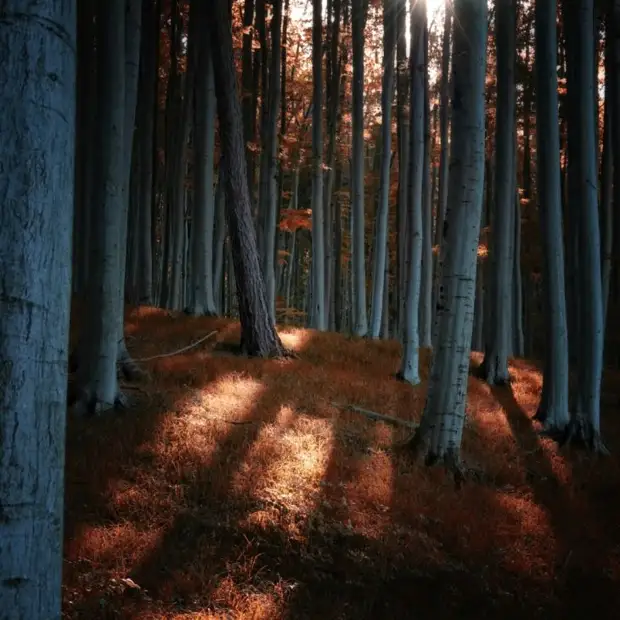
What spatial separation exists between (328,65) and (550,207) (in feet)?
35.5

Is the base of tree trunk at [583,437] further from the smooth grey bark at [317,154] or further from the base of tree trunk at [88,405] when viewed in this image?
the smooth grey bark at [317,154]

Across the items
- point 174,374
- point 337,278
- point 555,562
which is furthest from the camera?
point 337,278

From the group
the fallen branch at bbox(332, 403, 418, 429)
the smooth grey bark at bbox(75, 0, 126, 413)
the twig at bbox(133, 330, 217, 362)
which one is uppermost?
the smooth grey bark at bbox(75, 0, 126, 413)

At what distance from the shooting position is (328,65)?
57.4 feet

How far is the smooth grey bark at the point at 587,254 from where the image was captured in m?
8.58

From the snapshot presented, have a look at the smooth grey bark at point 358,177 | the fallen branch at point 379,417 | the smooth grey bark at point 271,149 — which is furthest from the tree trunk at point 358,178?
the fallen branch at point 379,417

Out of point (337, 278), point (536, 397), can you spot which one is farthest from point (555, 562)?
point (337, 278)

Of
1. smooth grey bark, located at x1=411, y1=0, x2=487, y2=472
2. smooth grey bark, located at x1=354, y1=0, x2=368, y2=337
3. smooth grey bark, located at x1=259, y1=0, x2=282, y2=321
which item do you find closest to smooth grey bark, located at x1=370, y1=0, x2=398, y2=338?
smooth grey bark, located at x1=354, y1=0, x2=368, y2=337

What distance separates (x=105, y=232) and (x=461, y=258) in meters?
4.22

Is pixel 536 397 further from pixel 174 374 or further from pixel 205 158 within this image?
pixel 205 158

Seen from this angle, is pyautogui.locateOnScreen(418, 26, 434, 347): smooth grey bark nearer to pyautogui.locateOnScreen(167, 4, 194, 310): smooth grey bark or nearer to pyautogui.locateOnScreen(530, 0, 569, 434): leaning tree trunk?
pyautogui.locateOnScreen(530, 0, 569, 434): leaning tree trunk

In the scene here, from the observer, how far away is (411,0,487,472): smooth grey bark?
255 inches

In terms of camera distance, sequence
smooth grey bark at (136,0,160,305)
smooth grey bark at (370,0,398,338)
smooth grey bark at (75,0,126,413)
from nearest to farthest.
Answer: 1. smooth grey bark at (75,0,126,413)
2. smooth grey bark at (136,0,160,305)
3. smooth grey bark at (370,0,398,338)

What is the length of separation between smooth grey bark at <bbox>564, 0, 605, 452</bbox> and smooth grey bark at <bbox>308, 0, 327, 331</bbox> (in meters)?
7.50
